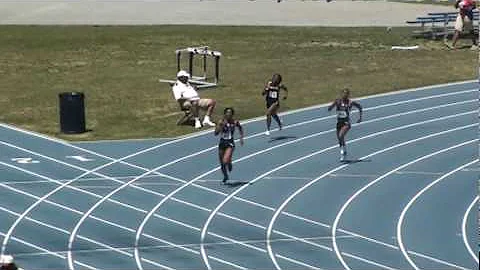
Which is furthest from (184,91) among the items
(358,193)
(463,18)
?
(463,18)

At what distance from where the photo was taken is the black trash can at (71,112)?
27203 mm

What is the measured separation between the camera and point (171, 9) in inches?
2035

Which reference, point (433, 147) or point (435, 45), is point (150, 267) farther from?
point (435, 45)

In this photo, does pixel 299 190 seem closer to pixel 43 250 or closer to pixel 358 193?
pixel 358 193

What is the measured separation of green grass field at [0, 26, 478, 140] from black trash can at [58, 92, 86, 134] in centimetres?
28

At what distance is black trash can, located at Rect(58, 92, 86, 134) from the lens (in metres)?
27.2

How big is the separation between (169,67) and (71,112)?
9.54 metres

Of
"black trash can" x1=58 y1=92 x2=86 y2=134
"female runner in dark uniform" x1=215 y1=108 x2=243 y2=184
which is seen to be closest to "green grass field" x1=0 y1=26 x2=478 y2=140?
"black trash can" x1=58 y1=92 x2=86 y2=134

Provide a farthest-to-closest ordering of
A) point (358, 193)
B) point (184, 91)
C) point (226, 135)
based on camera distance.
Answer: point (184, 91), point (358, 193), point (226, 135)

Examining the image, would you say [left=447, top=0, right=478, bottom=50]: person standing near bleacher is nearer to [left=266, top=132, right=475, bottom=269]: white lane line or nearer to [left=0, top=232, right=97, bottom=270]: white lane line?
[left=266, top=132, right=475, bottom=269]: white lane line

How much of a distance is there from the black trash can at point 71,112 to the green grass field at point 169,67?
28 centimetres

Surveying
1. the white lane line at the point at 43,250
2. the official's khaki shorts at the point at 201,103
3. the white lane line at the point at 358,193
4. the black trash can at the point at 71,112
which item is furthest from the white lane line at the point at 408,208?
the black trash can at the point at 71,112

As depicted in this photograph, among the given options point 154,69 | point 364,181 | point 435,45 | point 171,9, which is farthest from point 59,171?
point 171,9

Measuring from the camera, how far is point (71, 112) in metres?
27.3
